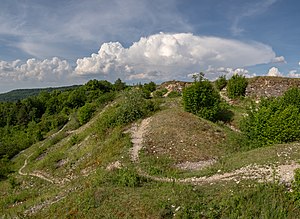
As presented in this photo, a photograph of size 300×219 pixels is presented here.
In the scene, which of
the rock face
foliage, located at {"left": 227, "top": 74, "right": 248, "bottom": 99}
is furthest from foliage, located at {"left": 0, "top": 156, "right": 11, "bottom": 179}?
the rock face

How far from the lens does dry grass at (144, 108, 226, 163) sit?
15625 millimetres

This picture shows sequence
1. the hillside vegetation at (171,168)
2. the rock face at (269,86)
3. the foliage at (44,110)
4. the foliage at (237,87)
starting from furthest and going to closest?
the foliage at (44,110)
the foliage at (237,87)
the rock face at (269,86)
the hillside vegetation at (171,168)

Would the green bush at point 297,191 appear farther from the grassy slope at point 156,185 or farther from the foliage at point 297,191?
the grassy slope at point 156,185

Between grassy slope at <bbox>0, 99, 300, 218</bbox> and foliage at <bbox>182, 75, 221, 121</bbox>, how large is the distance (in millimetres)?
1393

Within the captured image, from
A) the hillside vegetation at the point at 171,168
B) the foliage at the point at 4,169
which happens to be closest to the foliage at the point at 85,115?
the hillside vegetation at the point at 171,168

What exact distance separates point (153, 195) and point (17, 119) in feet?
172

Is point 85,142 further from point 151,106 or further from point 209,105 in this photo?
point 209,105

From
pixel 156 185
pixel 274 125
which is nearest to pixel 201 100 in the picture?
pixel 274 125

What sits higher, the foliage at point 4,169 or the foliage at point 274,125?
the foliage at point 274,125

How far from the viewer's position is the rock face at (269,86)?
29.9 m

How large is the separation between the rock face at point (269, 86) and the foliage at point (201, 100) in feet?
34.6

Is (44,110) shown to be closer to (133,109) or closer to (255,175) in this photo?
(133,109)

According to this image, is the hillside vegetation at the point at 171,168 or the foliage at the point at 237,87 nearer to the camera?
the hillside vegetation at the point at 171,168

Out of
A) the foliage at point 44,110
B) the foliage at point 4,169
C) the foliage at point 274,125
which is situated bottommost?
the foliage at point 4,169
